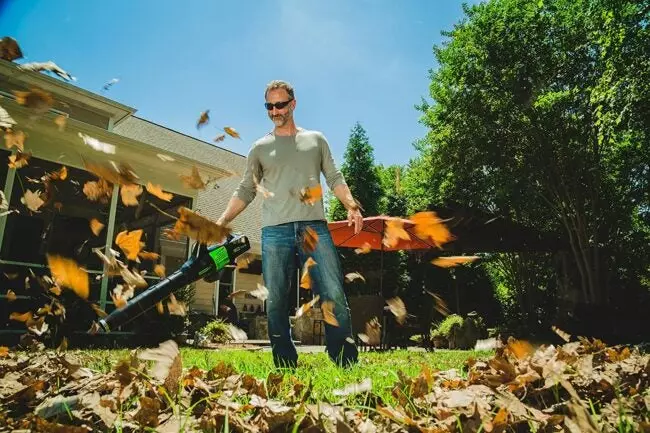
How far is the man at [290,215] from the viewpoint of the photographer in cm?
296

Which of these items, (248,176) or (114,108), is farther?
(114,108)

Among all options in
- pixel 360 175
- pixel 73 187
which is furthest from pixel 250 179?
pixel 360 175

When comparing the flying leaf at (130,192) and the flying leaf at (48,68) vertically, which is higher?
the flying leaf at (48,68)

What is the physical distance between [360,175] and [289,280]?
17.9 m

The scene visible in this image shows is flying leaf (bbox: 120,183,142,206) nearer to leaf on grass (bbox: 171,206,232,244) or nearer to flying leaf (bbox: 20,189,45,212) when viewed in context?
leaf on grass (bbox: 171,206,232,244)

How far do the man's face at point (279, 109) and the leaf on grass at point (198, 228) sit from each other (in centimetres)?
123

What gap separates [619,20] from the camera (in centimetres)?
882

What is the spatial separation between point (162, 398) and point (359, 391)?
28.1 inches

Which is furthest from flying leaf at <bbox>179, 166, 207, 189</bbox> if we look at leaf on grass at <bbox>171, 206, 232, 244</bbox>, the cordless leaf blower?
the cordless leaf blower

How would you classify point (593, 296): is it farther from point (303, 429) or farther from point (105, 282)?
point (303, 429)

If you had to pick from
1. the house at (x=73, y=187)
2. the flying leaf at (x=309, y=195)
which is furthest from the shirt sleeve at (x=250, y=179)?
the house at (x=73, y=187)

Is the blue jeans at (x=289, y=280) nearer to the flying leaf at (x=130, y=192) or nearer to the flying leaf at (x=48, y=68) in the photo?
the flying leaf at (x=130, y=192)

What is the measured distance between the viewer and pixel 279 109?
320 cm

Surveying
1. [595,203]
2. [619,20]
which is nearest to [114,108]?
[619,20]
